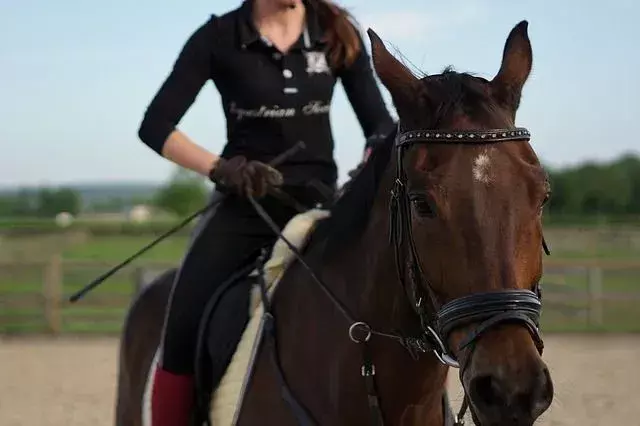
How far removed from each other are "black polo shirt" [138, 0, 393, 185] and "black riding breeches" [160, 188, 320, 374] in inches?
9.1

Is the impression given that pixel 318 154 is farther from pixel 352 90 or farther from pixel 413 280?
pixel 413 280

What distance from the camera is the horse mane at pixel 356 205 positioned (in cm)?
246

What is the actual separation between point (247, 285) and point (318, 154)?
611 millimetres

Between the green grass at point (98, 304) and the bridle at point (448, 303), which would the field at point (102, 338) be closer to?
the green grass at point (98, 304)

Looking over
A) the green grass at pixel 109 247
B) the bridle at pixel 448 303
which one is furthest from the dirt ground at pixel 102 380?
the green grass at pixel 109 247

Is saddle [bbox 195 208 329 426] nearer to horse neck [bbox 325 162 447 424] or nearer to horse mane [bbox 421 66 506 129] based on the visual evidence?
horse neck [bbox 325 162 447 424]

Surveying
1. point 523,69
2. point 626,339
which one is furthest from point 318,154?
point 626,339

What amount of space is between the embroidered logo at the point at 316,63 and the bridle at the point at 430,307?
99 centimetres

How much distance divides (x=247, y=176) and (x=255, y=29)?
67 centimetres

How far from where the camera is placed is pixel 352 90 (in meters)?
3.47

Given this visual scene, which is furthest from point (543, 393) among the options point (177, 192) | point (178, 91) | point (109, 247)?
point (177, 192)

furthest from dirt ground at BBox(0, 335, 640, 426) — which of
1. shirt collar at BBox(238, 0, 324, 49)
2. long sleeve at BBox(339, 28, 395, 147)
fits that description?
shirt collar at BBox(238, 0, 324, 49)

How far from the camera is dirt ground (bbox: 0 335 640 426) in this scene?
811cm

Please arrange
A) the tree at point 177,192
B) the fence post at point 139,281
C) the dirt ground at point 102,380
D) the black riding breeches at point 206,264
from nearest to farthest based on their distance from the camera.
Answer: the black riding breeches at point 206,264 → the fence post at point 139,281 → the dirt ground at point 102,380 → the tree at point 177,192
